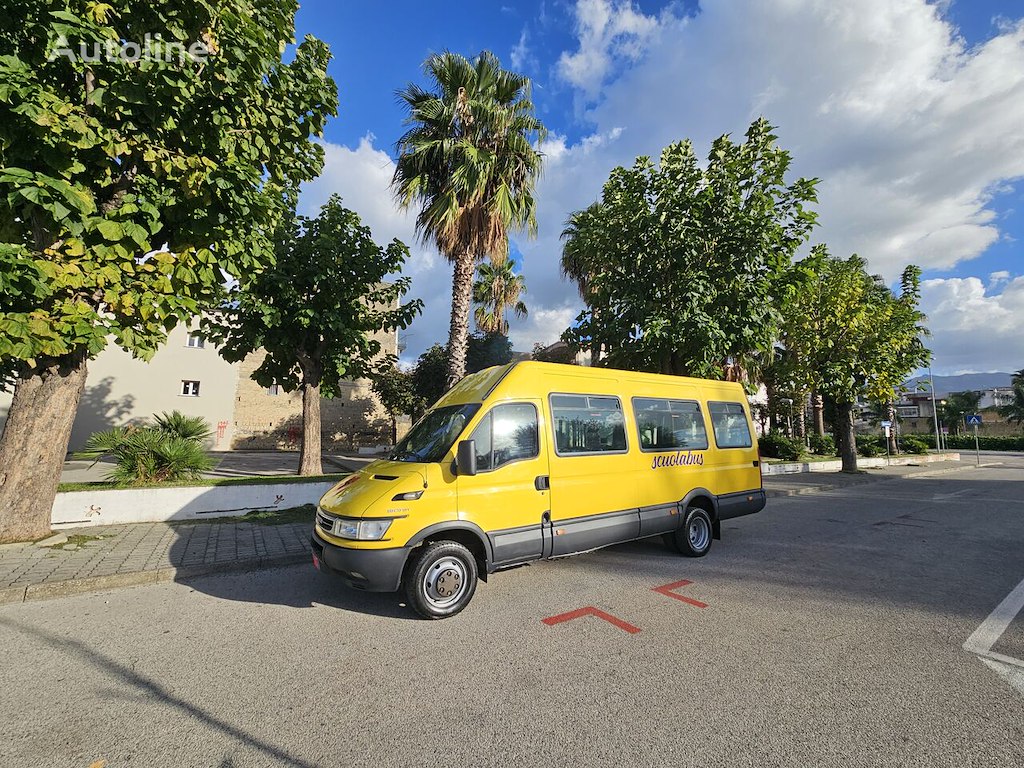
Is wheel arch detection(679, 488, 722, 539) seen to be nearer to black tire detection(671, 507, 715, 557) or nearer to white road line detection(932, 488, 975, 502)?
black tire detection(671, 507, 715, 557)

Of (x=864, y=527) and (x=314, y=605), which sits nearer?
(x=314, y=605)

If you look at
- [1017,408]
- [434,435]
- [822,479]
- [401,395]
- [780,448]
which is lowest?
[822,479]

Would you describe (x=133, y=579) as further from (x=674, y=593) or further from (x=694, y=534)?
(x=694, y=534)

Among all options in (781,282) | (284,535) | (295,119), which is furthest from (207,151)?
(781,282)

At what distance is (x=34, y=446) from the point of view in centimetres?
632

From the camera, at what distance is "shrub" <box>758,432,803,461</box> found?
22562 mm

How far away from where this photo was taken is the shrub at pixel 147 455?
8.62m

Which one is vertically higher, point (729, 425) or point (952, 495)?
point (729, 425)

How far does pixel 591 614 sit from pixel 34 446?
7573mm

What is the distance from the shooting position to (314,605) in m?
4.71

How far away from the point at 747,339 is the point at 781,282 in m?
1.66

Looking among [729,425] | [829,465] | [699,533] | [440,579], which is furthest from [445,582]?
[829,465]

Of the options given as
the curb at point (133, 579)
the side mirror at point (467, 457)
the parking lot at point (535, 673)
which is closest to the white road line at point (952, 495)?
the parking lot at point (535, 673)

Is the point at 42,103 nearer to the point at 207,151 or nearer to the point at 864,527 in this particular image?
the point at 207,151
